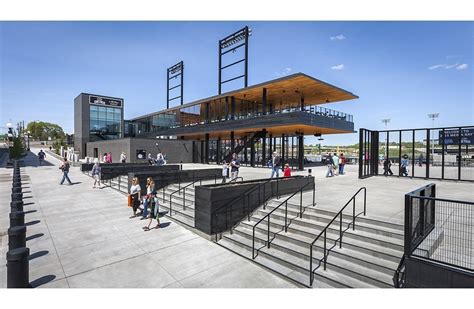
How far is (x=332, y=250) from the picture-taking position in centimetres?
641

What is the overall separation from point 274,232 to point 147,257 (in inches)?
146

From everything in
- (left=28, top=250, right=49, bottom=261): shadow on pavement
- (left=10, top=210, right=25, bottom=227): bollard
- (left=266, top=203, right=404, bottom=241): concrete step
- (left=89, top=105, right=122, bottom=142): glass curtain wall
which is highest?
(left=89, top=105, right=122, bottom=142): glass curtain wall

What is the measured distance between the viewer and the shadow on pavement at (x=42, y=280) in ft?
17.7

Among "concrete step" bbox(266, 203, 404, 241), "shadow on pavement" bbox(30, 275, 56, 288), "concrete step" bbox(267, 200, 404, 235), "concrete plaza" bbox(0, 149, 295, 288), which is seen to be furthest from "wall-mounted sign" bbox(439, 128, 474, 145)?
"shadow on pavement" bbox(30, 275, 56, 288)

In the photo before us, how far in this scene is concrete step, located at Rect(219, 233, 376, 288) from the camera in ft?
17.8

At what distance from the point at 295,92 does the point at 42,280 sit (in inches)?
1042

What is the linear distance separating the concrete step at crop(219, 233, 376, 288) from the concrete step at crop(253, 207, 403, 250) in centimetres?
129

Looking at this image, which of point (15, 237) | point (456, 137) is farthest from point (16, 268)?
point (456, 137)

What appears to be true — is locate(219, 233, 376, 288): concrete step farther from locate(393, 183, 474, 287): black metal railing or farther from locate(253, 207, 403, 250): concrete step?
locate(253, 207, 403, 250): concrete step

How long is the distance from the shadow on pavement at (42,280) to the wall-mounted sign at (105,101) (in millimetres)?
50838

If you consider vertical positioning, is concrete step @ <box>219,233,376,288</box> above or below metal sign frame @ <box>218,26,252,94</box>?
below

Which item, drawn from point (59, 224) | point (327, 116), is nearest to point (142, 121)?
point (327, 116)

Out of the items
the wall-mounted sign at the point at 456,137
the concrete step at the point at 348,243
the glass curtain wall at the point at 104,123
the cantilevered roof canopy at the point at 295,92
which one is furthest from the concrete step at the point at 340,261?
the glass curtain wall at the point at 104,123

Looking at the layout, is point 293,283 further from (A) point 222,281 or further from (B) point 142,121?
(B) point 142,121
